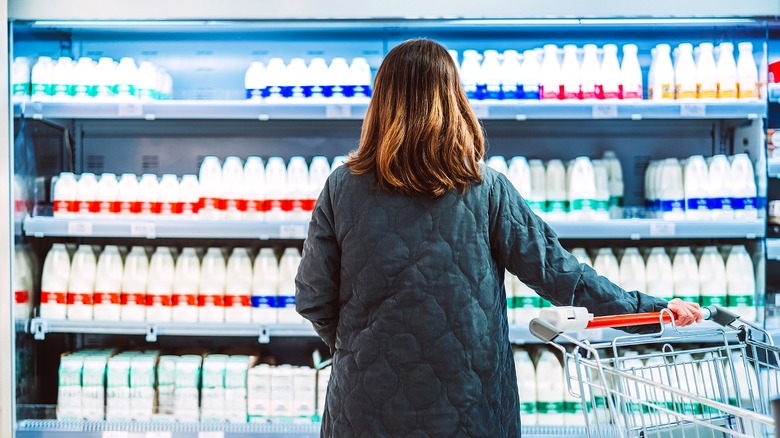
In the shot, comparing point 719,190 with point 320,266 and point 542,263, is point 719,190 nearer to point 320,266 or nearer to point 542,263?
point 542,263

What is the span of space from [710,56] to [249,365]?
2.23 m

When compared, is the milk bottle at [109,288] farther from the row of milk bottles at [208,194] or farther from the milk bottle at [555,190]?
the milk bottle at [555,190]

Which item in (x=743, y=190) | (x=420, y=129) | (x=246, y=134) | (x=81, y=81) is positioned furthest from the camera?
(x=246, y=134)

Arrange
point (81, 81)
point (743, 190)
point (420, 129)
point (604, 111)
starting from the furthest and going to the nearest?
point (81, 81)
point (743, 190)
point (604, 111)
point (420, 129)

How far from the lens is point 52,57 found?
3076 millimetres

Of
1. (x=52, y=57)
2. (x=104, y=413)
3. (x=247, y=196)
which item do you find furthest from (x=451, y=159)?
(x=52, y=57)

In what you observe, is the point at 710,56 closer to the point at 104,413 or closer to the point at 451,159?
the point at 451,159

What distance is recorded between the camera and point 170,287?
289 cm

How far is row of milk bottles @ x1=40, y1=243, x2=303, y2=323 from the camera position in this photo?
2840 mm

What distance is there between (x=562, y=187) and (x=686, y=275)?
2.02 feet

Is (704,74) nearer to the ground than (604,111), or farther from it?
farther from it

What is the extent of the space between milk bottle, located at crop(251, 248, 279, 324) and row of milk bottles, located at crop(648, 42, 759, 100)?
5.57ft

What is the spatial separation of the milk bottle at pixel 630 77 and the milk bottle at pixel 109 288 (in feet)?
7.09

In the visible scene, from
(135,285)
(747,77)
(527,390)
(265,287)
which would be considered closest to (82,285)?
(135,285)
